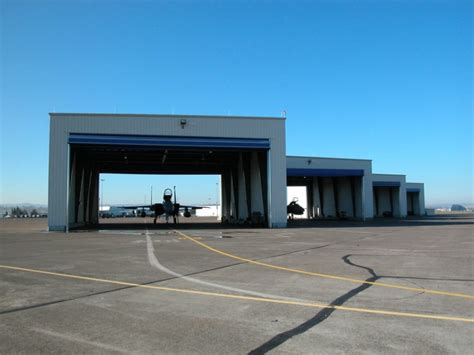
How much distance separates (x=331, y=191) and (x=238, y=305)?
52232mm

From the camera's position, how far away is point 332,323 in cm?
598

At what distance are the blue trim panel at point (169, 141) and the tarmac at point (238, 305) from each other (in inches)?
731

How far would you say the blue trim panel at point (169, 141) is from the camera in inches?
1200

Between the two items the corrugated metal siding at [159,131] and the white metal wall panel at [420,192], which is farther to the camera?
the white metal wall panel at [420,192]

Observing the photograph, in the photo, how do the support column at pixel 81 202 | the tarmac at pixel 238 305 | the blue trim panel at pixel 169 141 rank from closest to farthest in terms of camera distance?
the tarmac at pixel 238 305
the blue trim panel at pixel 169 141
the support column at pixel 81 202

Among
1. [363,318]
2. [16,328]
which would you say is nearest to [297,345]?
[363,318]

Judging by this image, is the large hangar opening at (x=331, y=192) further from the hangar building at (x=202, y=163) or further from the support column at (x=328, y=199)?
the hangar building at (x=202, y=163)

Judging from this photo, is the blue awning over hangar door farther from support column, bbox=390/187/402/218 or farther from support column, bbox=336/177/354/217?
support column, bbox=390/187/402/218

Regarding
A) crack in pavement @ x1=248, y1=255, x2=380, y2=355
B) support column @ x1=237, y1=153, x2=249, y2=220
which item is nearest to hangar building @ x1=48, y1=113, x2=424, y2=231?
support column @ x1=237, y1=153, x2=249, y2=220

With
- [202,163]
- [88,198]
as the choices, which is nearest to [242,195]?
[202,163]

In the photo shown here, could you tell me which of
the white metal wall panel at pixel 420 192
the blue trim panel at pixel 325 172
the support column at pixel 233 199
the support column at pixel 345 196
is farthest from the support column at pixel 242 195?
the white metal wall panel at pixel 420 192

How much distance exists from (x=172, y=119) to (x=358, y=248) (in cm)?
1940

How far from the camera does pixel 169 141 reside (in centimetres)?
3184

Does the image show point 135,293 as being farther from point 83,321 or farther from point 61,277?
point 61,277
